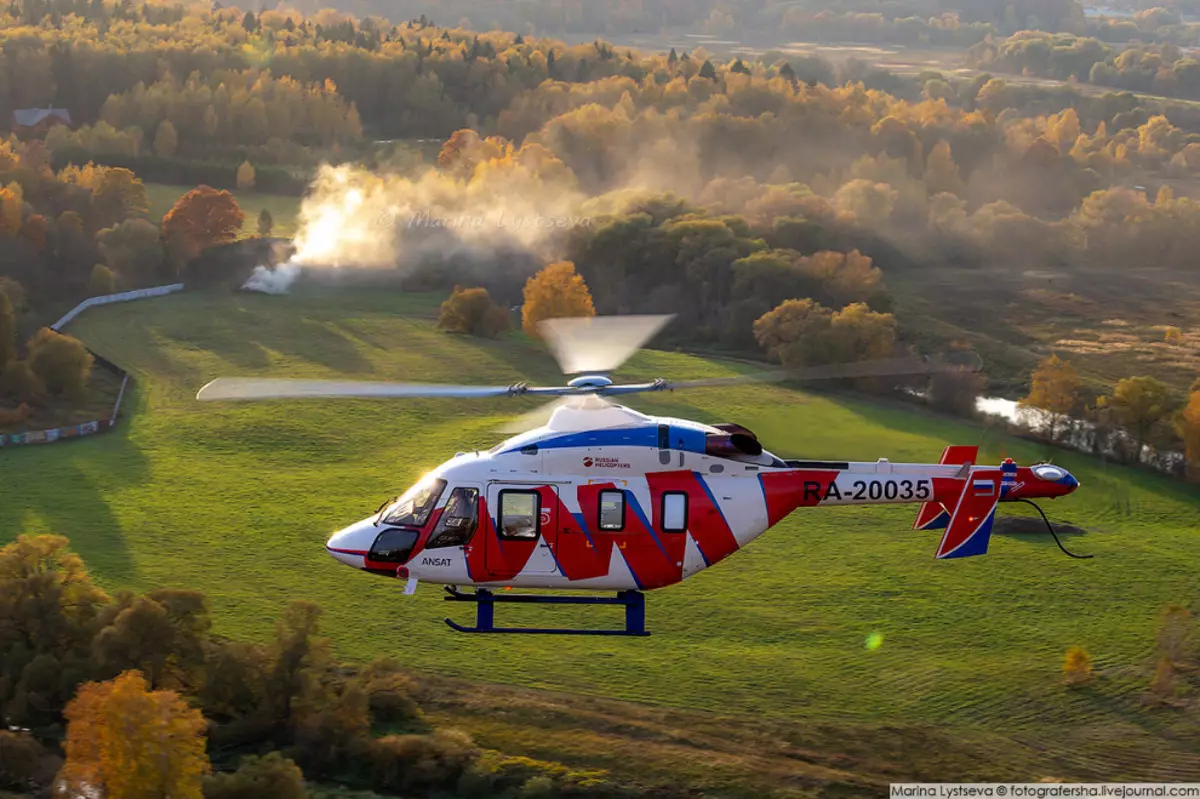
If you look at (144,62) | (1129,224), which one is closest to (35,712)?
(1129,224)

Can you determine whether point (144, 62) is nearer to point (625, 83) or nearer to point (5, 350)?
point (625, 83)

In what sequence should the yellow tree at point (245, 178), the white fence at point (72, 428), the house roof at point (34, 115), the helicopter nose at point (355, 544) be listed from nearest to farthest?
1. the helicopter nose at point (355, 544)
2. the white fence at point (72, 428)
3. the yellow tree at point (245, 178)
4. the house roof at point (34, 115)

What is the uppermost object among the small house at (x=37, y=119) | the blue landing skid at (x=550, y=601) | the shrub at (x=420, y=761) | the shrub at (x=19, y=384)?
the small house at (x=37, y=119)

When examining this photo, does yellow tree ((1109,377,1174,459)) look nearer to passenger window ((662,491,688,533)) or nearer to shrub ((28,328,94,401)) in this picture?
passenger window ((662,491,688,533))

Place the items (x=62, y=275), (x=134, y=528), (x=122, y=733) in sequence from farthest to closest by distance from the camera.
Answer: (x=62, y=275) → (x=134, y=528) → (x=122, y=733)

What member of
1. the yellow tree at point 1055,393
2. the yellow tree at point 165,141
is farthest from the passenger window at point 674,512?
the yellow tree at point 165,141

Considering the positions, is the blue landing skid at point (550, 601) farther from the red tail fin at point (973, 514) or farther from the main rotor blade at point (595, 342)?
the red tail fin at point (973, 514)
